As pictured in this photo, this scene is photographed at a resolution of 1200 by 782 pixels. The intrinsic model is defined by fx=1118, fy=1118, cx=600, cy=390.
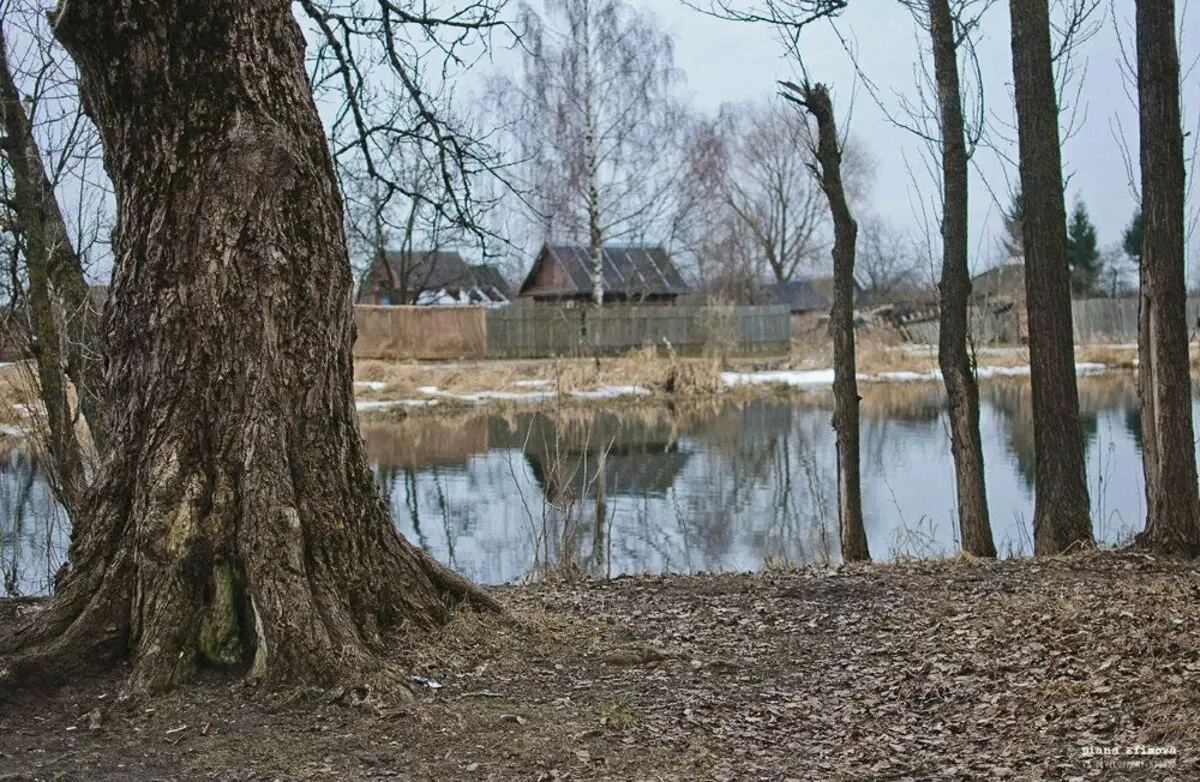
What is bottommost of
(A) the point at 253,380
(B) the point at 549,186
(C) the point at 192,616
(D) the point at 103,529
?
(C) the point at 192,616

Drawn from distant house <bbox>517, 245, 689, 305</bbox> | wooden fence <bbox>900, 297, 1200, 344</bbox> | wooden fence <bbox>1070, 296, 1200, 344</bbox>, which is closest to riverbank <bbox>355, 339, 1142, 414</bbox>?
wooden fence <bbox>900, 297, 1200, 344</bbox>

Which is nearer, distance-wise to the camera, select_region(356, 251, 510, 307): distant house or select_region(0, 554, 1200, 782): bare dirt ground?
select_region(0, 554, 1200, 782): bare dirt ground

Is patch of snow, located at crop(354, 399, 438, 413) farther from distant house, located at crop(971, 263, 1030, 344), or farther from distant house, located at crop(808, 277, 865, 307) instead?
distant house, located at crop(808, 277, 865, 307)

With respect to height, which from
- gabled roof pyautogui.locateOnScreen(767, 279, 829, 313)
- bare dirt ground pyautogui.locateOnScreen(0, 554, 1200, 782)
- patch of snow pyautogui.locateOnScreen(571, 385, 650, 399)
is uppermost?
gabled roof pyautogui.locateOnScreen(767, 279, 829, 313)

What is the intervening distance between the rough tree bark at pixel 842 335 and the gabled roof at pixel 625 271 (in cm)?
3372

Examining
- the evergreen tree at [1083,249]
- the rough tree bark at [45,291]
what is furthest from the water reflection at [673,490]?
the evergreen tree at [1083,249]

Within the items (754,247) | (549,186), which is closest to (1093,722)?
(549,186)

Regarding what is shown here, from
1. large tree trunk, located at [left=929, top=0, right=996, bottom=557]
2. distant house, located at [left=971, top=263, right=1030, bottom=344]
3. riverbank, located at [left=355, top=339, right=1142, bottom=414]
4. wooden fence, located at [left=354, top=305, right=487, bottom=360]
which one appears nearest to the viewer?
large tree trunk, located at [left=929, top=0, right=996, bottom=557]

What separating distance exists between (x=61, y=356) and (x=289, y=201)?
11.5ft

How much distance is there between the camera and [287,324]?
175 inches

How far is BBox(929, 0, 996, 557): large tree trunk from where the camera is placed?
8602mm

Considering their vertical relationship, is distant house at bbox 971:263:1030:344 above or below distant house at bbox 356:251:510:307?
below

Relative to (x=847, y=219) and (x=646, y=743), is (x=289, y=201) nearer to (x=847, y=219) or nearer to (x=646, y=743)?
(x=646, y=743)

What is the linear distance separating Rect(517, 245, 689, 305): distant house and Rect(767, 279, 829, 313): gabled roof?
17.5 meters
